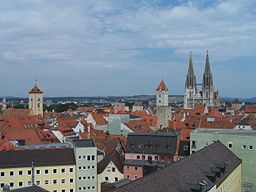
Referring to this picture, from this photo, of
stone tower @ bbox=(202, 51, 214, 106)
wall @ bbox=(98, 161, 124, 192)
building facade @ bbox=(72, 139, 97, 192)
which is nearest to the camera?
building facade @ bbox=(72, 139, 97, 192)

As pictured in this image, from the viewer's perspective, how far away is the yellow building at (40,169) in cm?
4725

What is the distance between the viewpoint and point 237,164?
140 feet

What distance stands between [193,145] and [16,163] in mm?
23738

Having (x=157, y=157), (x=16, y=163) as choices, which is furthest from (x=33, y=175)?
(x=157, y=157)

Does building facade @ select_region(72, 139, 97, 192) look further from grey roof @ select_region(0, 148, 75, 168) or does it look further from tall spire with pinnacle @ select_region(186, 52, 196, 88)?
tall spire with pinnacle @ select_region(186, 52, 196, 88)

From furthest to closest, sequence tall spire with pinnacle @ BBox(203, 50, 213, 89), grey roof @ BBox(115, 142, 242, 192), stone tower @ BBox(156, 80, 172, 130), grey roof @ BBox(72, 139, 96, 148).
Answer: tall spire with pinnacle @ BBox(203, 50, 213, 89), stone tower @ BBox(156, 80, 172, 130), grey roof @ BBox(72, 139, 96, 148), grey roof @ BBox(115, 142, 242, 192)

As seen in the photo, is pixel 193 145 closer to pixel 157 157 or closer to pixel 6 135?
pixel 157 157

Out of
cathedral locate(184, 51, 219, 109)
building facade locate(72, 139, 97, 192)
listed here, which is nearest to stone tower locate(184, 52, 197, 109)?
cathedral locate(184, 51, 219, 109)

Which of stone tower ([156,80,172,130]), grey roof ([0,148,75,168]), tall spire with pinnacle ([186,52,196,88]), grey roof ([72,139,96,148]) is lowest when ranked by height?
grey roof ([0,148,75,168])

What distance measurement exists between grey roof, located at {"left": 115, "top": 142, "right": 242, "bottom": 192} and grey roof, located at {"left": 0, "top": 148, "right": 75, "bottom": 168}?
20.6 meters

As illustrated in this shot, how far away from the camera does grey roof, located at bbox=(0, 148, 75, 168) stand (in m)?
47.9

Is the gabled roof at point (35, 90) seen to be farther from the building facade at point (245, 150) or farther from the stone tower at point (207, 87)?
the building facade at point (245, 150)

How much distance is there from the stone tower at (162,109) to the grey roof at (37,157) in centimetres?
5337

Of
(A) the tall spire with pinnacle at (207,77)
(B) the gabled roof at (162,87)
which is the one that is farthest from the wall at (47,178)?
(A) the tall spire with pinnacle at (207,77)
